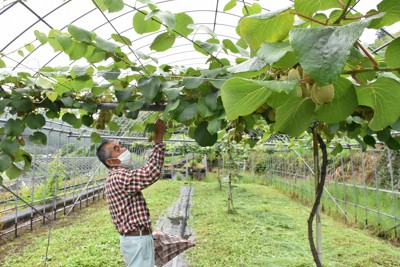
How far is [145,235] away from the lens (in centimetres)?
239

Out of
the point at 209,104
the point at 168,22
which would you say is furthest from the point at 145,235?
the point at 168,22

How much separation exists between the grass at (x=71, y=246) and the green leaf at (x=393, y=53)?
413 centimetres

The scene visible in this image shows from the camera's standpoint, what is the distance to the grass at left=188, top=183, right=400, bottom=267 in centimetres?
412

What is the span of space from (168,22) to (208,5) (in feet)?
15.2

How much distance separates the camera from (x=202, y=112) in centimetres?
117

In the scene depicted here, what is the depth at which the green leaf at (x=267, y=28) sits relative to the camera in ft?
1.66

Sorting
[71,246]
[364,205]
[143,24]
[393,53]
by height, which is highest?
[143,24]

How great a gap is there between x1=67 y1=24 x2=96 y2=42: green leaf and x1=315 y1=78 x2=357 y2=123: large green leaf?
2.72ft

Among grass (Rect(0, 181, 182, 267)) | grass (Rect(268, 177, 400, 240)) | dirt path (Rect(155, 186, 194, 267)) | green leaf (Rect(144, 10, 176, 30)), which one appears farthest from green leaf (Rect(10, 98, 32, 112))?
grass (Rect(268, 177, 400, 240))

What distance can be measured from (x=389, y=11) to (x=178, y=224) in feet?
20.5

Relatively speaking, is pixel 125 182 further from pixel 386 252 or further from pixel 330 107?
pixel 386 252

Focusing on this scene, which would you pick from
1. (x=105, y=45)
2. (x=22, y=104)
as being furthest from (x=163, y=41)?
(x=22, y=104)

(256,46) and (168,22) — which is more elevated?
(168,22)

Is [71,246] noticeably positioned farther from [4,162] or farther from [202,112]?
[202,112]
